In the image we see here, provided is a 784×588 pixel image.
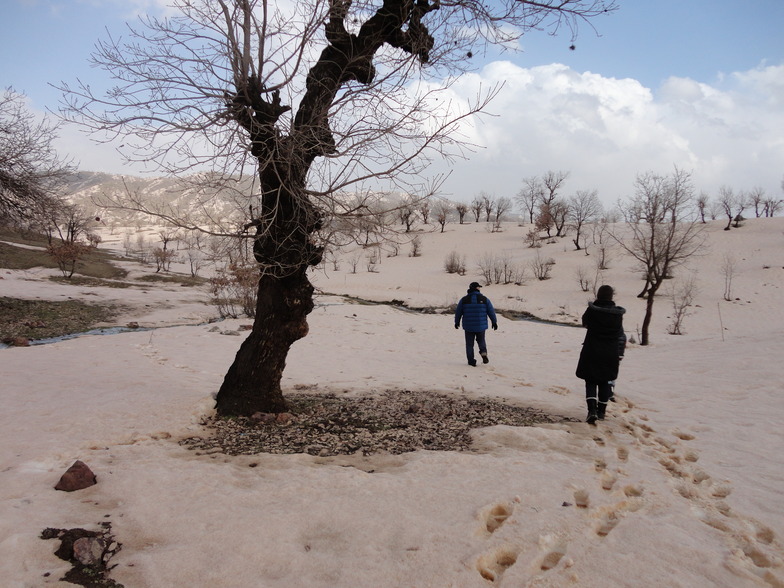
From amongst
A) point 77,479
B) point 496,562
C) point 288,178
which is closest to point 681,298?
point 288,178

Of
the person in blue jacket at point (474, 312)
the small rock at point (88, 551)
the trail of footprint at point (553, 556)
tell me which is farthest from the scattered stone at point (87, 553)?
the person in blue jacket at point (474, 312)

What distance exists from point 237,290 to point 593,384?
15.4 meters

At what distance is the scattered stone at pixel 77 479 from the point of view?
2998 millimetres

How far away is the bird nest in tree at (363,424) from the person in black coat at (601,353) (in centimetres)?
44

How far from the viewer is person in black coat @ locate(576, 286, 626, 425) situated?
18.6 ft

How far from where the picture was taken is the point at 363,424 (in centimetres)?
519

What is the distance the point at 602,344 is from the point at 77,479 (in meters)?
5.66

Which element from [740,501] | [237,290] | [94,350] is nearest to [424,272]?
[237,290]

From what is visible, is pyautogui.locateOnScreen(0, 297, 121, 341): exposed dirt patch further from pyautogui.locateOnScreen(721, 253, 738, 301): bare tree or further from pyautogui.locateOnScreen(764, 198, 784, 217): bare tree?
pyautogui.locateOnScreen(764, 198, 784, 217): bare tree

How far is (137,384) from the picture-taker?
6336mm

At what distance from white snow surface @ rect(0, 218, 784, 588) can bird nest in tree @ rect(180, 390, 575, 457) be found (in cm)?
28

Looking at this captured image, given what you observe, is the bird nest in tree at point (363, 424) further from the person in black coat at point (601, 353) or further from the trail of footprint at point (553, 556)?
the trail of footprint at point (553, 556)

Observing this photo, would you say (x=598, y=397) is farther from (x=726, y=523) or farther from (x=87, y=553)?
(x=87, y=553)

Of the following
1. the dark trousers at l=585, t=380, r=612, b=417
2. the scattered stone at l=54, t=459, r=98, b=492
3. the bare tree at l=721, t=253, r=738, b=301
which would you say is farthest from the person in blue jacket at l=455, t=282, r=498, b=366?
the bare tree at l=721, t=253, r=738, b=301
